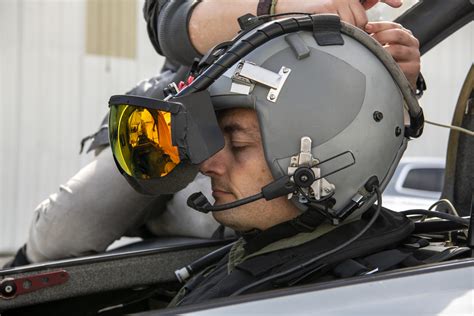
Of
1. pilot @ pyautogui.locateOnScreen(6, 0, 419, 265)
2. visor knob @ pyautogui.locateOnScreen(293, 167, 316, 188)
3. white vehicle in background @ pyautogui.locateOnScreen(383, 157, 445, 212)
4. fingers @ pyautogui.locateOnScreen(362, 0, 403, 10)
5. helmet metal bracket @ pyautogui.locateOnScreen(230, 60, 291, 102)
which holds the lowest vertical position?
white vehicle in background @ pyautogui.locateOnScreen(383, 157, 445, 212)

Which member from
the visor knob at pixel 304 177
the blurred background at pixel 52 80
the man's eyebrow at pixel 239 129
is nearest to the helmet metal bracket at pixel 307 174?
the visor knob at pixel 304 177

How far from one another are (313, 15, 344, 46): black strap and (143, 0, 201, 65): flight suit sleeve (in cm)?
50

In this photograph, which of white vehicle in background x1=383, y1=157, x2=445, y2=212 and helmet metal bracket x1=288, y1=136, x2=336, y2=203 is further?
white vehicle in background x1=383, y1=157, x2=445, y2=212

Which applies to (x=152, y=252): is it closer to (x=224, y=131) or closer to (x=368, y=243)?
(x=224, y=131)

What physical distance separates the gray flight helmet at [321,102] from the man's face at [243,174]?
0.16 ft

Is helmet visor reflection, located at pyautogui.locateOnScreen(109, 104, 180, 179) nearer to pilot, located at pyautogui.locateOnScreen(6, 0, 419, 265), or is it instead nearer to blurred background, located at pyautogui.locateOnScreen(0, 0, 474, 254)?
pilot, located at pyautogui.locateOnScreen(6, 0, 419, 265)

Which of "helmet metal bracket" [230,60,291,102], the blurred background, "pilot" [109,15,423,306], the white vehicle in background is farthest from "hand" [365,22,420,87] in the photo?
the blurred background

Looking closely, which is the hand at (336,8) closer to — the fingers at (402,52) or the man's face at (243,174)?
the fingers at (402,52)

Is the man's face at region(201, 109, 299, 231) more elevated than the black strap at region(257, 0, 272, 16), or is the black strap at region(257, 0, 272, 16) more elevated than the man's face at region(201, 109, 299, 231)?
the black strap at region(257, 0, 272, 16)

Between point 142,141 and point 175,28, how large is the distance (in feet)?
1.76

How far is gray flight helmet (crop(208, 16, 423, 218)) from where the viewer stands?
5.31ft

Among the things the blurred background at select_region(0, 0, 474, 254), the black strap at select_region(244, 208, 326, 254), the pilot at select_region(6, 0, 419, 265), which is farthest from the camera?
the blurred background at select_region(0, 0, 474, 254)

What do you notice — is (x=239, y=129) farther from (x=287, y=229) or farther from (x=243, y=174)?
(x=287, y=229)

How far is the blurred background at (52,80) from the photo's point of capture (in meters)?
7.95
